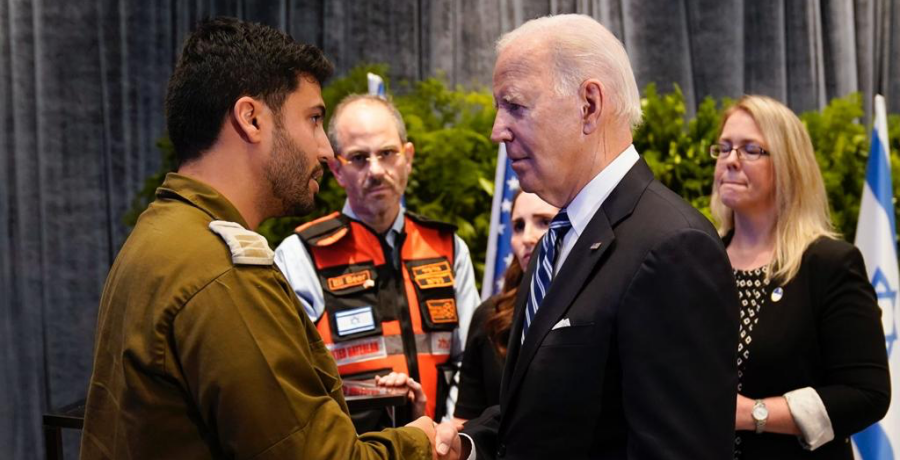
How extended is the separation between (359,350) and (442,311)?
299mm

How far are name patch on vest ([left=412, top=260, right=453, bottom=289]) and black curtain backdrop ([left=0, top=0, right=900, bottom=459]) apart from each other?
2.79 metres

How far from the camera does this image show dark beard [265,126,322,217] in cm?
159

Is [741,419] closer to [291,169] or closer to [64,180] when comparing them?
[291,169]

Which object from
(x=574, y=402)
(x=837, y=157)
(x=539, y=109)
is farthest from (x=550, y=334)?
(x=837, y=157)

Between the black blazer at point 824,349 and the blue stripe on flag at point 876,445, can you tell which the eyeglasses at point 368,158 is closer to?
the black blazer at point 824,349

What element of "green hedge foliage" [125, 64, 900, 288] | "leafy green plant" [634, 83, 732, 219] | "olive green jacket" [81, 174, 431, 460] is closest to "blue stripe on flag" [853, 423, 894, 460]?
"green hedge foliage" [125, 64, 900, 288]

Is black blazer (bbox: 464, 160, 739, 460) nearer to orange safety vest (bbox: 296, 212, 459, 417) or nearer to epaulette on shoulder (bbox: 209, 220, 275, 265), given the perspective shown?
epaulette on shoulder (bbox: 209, 220, 275, 265)

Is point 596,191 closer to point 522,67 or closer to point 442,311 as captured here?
point 522,67


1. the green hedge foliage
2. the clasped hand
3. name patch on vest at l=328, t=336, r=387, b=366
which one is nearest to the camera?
the clasped hand

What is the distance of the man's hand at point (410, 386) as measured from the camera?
2.65m

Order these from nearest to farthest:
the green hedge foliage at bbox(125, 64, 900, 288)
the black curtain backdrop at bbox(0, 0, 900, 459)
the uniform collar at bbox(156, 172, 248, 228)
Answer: the uniform collar at bbox(156, 172, 248, 228) < the green hedge foliage at bbox(125, 64, 900, 288) < the black curtain backdrop at bbox(0, 0, 900, 459)

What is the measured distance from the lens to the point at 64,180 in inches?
223

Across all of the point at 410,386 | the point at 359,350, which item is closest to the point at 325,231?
the point at 359,350

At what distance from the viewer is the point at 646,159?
401cm
